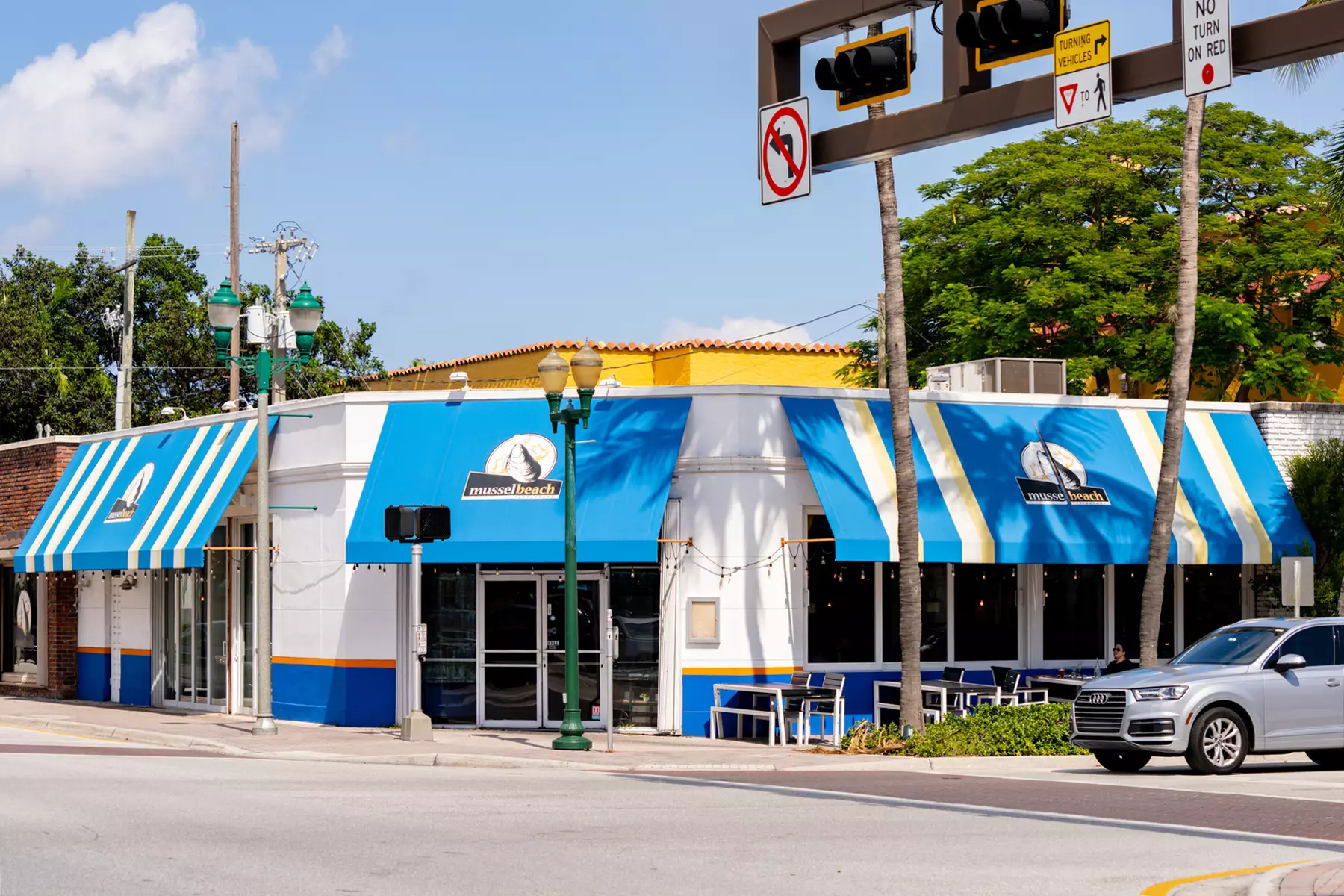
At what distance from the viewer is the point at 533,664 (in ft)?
79.5

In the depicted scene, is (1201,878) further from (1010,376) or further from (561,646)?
(1010,376)

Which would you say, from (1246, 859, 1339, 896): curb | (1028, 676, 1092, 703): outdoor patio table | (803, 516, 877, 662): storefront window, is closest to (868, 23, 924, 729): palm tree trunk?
(803, 516, 877, 662): storefront window

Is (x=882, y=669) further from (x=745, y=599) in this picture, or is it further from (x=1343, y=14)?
(x=1343, y=14)

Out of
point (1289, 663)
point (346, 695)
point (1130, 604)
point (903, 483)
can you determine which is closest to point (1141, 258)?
point (1130, 604)

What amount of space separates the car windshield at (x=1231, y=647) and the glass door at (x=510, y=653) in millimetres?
9323

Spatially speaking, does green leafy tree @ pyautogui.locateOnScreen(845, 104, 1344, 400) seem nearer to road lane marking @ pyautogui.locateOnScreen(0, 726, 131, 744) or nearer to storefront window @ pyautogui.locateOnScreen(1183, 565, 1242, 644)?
storefront window @ pyautogui.locateOnScreen(1183, 565, 1242, 644)

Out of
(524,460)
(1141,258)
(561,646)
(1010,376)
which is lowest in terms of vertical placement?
(561,646)

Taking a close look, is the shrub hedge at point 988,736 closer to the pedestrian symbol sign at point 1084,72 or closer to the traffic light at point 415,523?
the traffic light at point 415,523

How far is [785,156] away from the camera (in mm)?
13812

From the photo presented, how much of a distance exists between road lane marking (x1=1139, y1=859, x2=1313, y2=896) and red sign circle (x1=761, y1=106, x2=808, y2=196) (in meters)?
6.35

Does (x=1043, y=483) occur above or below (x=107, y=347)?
below

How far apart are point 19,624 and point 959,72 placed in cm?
2733

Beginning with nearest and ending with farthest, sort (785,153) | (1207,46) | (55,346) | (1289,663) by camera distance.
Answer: (1207,46) < (785,153) < (1289,663) < (55,346)

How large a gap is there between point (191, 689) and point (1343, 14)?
23.4m
